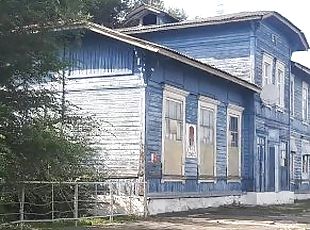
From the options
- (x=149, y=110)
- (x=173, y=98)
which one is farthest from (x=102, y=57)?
(x=173, y=98)

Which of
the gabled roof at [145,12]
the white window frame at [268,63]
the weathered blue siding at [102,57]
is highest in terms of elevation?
the gabled roof at [145,12]

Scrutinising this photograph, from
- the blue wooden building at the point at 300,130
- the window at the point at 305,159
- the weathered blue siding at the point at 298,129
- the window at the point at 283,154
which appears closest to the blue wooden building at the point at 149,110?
the window at the point at 283,154

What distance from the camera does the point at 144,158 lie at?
17312 millimetres

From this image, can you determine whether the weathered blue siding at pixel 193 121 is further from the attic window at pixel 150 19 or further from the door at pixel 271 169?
the attic window at pixel 150 19

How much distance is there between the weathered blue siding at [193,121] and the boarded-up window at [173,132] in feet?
0.93

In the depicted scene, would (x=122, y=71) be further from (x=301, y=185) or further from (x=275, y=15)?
(x=301, y=185)

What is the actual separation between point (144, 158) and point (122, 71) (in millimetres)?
2589

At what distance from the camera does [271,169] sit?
26609mm

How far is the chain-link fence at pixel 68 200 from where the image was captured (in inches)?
475

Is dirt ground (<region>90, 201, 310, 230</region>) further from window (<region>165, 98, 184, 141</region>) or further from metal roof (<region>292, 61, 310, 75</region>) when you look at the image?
metal roof (<region>292, 61, 310, 75</region>)

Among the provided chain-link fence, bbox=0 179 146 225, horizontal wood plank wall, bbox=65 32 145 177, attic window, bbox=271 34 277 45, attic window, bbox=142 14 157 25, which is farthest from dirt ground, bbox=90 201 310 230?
attic window, bbox=142 14 157 25

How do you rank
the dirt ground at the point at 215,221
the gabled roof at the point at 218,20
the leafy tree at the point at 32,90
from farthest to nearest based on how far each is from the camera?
the gabled roof at the point at 218,20, the dirt ground at the point at 215,221, the leafy tree at the point at 32,90

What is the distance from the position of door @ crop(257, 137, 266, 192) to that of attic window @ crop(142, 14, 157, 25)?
6.71 meters

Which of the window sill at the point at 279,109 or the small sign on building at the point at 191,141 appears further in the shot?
the window sill at the point at 279,109
